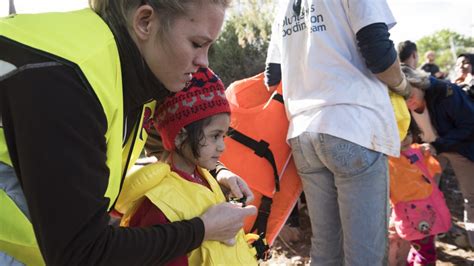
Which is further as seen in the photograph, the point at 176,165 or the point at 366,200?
the point at 366,200

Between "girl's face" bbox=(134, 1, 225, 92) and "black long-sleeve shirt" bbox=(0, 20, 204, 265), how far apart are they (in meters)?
0.26

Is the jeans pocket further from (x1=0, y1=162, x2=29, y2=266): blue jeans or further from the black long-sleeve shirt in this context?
(x1=0, y1=162, x2=29, y2=266): blue jeans

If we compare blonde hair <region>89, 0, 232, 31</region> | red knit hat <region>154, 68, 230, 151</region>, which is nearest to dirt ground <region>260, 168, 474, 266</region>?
red knit hat <region>154, 68, 230, 151</region>

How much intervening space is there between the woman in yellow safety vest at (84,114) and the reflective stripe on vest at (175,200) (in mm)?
104

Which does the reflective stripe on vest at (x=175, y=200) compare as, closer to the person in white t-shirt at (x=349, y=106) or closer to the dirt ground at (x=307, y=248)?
the person in white t-shirt at (x=349, y=106)

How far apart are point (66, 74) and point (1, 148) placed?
29 cm

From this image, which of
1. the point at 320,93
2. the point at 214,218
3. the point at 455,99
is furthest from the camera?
the point at 455,99

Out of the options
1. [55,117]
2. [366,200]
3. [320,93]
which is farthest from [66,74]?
[366,200]

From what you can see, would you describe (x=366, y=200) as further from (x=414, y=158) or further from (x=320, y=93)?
(x=414, y=158)

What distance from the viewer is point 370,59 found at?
2.17 meters

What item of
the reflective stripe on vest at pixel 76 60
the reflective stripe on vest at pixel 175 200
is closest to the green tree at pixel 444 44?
the reflective stripe on vest at pixel 175 200

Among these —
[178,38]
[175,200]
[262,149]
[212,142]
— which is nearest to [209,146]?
[212,142]

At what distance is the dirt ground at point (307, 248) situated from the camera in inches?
151

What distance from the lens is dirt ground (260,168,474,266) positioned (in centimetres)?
383
